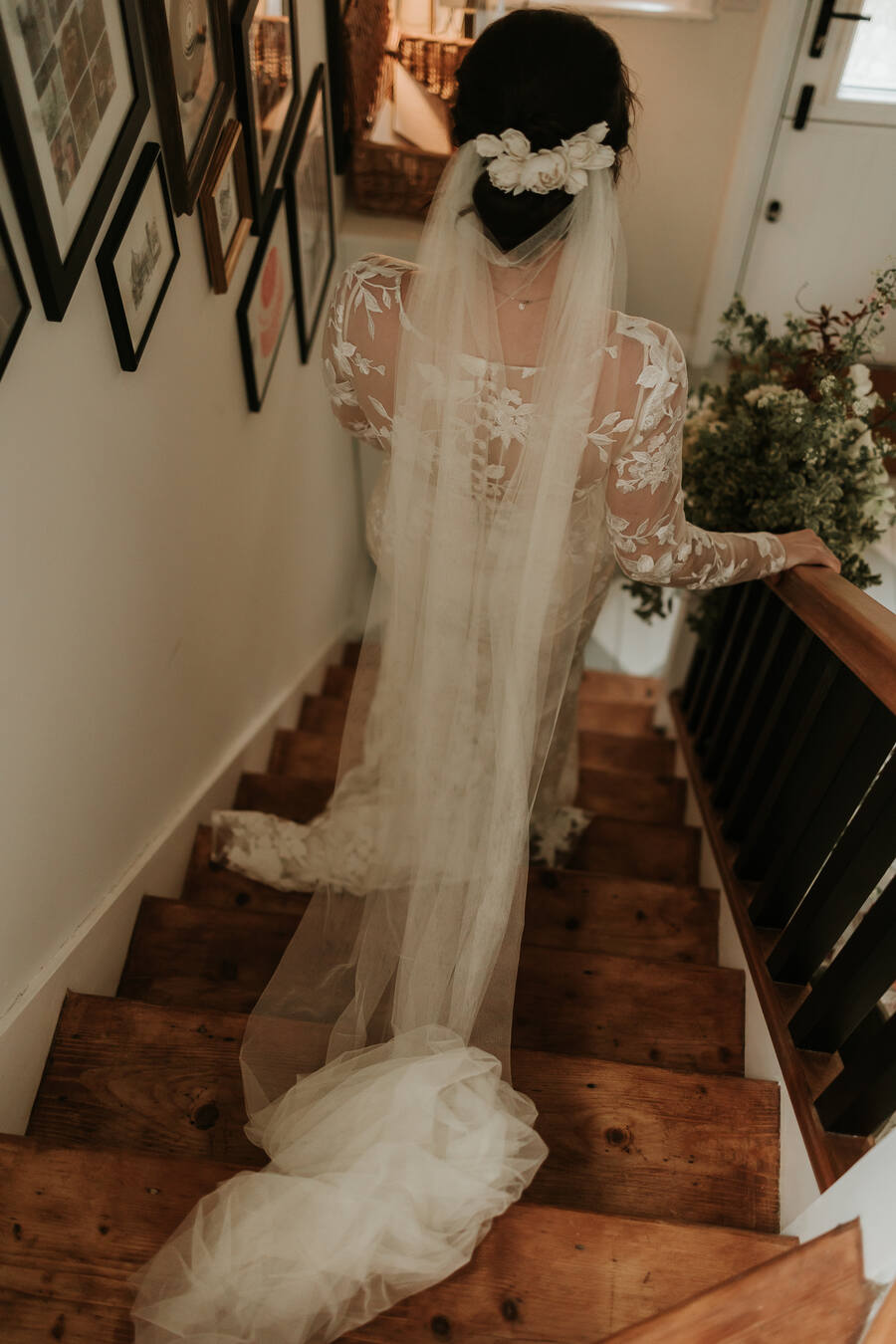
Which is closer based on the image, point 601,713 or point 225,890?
point 225,890

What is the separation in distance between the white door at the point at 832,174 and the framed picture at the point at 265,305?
1.50 metres

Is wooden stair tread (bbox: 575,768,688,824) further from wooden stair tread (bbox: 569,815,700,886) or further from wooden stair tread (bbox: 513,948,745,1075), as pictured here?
wooden stair tread (bbox: 513,948,745,1075)

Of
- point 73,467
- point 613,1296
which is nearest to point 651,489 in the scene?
point 73,467

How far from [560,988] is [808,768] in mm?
599

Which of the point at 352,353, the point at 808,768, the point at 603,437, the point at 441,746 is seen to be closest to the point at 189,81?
the point at 352,353

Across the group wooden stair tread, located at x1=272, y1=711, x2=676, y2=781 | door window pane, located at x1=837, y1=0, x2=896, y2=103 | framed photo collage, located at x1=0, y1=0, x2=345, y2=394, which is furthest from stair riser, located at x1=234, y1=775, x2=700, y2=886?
door window pane, located at x1=837, y1=0, x2=896, y2=103

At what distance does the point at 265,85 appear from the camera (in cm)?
181

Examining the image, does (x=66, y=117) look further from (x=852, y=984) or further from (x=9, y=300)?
(x=852, y=984)

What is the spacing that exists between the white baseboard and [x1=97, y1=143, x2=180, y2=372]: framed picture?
3.04ft

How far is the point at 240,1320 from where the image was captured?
3.11ft

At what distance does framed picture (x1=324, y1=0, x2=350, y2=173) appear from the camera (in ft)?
7.54

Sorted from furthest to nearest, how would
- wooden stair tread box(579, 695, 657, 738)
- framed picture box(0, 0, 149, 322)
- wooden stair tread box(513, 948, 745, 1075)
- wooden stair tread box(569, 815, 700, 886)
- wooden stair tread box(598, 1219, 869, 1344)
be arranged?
wooden stair tread box(579, 695, 657, 738)
wooden stair tread box(569, 815, 700, 886)
wooden stair tread box(513, 948, 745, 1075)
framed picture box(0, 0, 149, 322)
wooden stair tread box(598, 1219, 869, 1344)

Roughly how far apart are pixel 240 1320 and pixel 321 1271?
104mm

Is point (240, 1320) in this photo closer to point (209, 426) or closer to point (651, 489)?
point (651, 489)
